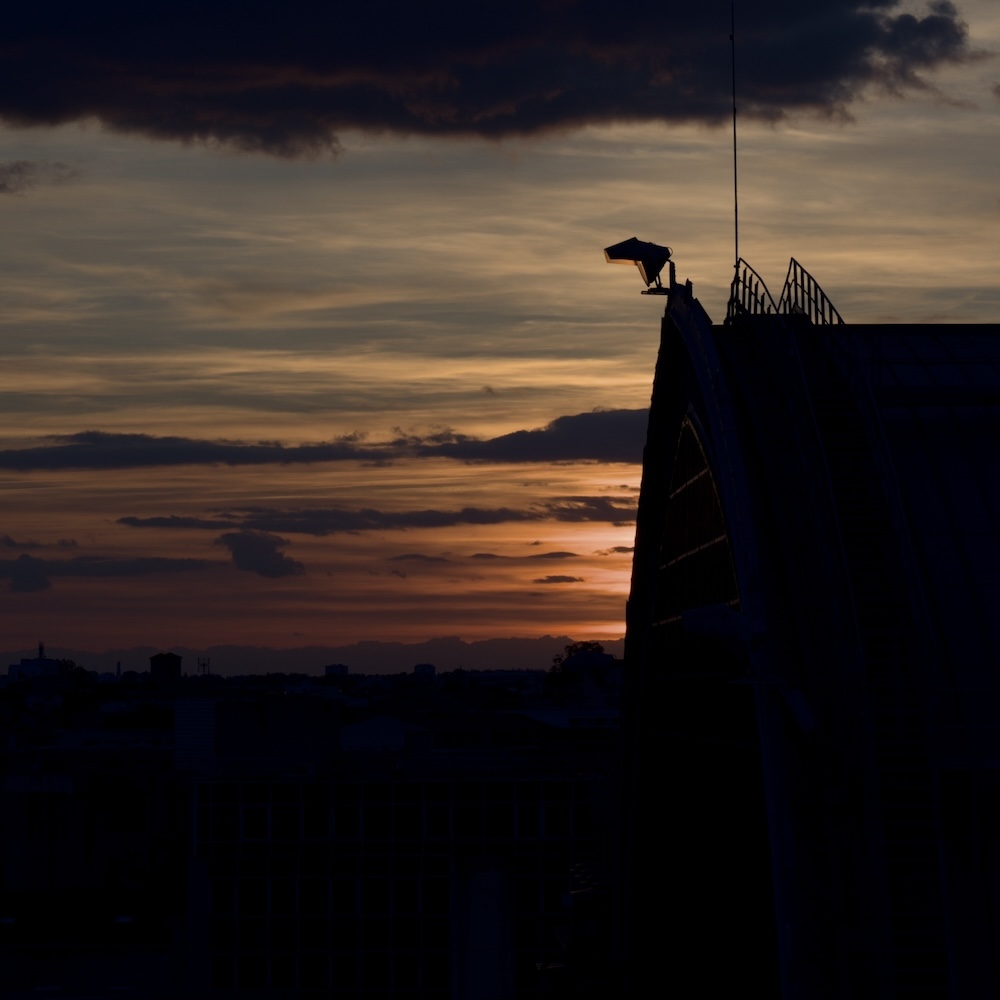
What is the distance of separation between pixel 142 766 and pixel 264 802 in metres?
54.7

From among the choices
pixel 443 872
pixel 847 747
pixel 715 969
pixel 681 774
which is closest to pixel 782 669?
pixel 847 747

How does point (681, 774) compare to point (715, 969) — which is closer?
point (715, 969)

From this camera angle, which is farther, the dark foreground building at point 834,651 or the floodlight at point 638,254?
the floodlight at point 638,254

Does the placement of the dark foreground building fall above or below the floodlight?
below

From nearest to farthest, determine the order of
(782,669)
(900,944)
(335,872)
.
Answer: (900,944) < (782,669) < (335,872)

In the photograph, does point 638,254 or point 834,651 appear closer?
point 834,651

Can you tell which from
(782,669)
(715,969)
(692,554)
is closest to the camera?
(782,669)

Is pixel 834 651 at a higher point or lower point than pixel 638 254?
lower

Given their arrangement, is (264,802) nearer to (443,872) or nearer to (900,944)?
(443,872)

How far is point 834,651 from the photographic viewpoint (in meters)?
27.0

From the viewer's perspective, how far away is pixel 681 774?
4106 centimetres

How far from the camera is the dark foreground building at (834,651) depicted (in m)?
24.7

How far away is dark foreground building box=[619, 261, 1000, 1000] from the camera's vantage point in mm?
24734

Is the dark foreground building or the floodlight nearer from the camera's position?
the dark foreground building
